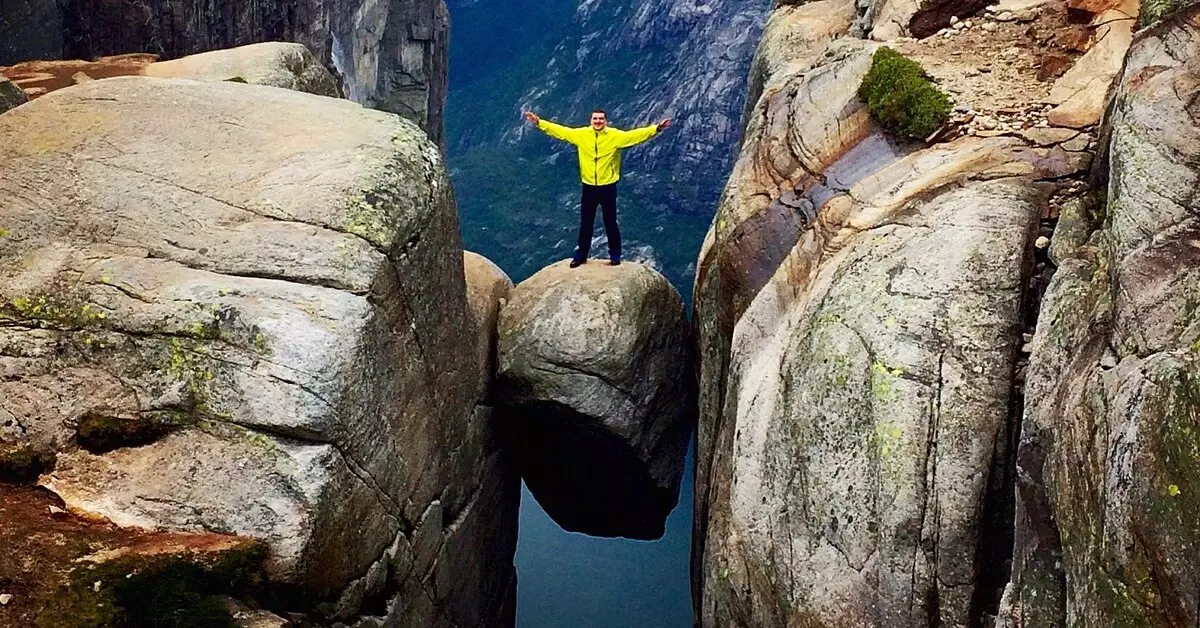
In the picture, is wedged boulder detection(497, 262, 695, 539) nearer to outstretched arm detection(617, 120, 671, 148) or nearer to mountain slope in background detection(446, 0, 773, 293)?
outstretched arm detection(617, 120, 671, 148)

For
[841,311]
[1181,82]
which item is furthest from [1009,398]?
[1181,82]

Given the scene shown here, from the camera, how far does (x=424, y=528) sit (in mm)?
12359

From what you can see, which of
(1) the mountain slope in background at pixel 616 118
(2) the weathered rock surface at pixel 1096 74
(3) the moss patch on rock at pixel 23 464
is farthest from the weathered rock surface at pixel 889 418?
(1) the mountain slope in background at pixel 616 118

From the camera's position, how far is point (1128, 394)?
697cm

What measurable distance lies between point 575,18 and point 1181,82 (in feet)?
219

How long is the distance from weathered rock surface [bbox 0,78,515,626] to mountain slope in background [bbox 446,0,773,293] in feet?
139

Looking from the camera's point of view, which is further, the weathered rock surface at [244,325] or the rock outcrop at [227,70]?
the rock outcrop at [227,70]

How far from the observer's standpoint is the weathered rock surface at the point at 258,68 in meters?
17.3

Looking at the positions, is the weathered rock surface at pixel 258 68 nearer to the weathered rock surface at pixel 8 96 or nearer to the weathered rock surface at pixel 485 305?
the weathered rock surface at pixel 8 96

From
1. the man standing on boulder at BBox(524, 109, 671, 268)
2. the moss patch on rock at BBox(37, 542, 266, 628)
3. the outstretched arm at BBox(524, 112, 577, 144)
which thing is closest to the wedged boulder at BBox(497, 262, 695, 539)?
the man standing on boulder at BBox(524, 109, 671, 268)

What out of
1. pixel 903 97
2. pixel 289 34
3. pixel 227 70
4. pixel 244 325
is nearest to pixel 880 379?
pixel 903 97

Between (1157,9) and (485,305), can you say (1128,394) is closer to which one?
(1157,9)

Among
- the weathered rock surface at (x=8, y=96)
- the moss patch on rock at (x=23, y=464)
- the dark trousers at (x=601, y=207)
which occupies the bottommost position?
the moss patch on rock at (x=23, y=464)

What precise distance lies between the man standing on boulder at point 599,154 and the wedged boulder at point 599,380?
1.09 metres
